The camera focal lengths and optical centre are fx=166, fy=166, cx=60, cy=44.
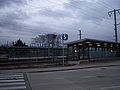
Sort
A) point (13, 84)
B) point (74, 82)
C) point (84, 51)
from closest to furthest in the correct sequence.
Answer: point (13, 84)
point (74, 82)
point (84, 51)

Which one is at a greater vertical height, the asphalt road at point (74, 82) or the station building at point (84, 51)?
the station building at point (84, 51)

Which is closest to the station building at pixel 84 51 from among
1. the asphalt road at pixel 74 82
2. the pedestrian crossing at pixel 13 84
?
the asphalt road at pixel 74 82

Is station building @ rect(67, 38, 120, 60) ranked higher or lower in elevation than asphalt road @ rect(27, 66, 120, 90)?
higher

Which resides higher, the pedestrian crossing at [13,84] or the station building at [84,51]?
the station building at [84,51]

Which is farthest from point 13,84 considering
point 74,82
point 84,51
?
point 84,51

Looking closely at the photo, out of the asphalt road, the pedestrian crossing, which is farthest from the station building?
the pedestrian crossing

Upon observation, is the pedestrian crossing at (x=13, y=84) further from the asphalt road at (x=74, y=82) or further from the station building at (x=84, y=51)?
the station building at (x=84, y=51)

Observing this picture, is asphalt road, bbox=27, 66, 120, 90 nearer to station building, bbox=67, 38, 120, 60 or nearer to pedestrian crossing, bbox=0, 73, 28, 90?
pedestrian crossing, bbox=0, 73, 28, 90

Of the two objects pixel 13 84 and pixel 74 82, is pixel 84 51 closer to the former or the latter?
pixel 74 82

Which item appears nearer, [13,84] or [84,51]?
[13,84]

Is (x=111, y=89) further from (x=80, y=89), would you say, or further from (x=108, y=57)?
(x=108, y=57)

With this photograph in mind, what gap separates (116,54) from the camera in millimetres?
41281

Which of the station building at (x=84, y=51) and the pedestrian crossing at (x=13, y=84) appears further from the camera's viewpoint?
the station building at (x=84, y=51)

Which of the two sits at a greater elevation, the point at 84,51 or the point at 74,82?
the point at 84,51
